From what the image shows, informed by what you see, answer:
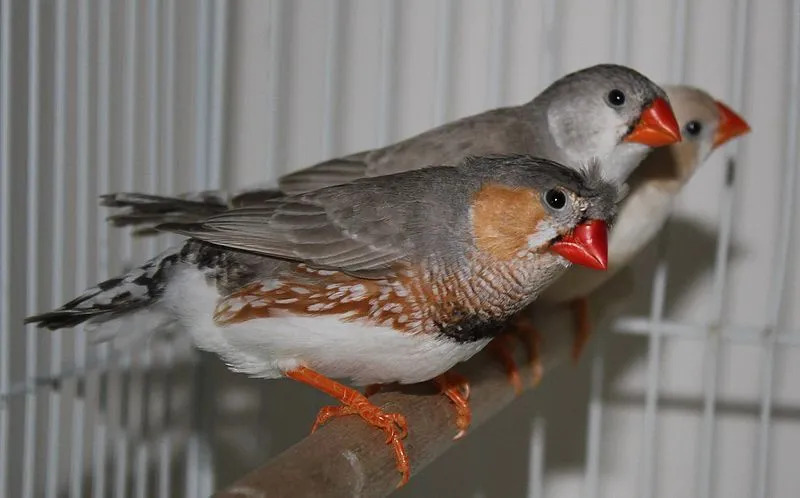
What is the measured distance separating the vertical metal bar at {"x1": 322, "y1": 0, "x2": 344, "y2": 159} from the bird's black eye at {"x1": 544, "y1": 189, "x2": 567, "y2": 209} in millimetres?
777

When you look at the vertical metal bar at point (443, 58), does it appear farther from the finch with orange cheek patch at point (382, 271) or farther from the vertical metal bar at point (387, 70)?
the finch with orange cheek patch at point (382, 271)

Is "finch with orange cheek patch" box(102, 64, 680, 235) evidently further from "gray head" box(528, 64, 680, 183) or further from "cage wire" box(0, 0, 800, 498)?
"cage wire" box(0, 0, 800, 498)

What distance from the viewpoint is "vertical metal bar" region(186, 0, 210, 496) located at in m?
1.82

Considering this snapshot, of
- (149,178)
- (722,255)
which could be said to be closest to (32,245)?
(149,178)

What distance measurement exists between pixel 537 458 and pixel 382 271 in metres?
0.89

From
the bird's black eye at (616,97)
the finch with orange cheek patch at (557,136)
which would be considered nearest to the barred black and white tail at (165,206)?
the finch with orange cheek patch at (557,136)

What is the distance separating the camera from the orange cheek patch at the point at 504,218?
117 centimetres

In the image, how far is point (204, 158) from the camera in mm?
1866

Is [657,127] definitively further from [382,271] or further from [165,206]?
[165,206]

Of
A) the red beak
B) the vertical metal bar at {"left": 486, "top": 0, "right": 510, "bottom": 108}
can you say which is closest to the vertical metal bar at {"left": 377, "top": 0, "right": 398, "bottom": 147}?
the vertical metal bar at {"left": 486, "top": 0, "right": 510, "bottom": 108}

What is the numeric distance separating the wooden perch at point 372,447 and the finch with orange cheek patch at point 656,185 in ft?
0.55

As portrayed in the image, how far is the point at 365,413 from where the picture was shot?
1.26 meters

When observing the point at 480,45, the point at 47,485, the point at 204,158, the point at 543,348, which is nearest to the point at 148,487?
the point at 47,485

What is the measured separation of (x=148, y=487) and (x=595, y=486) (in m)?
0.89
